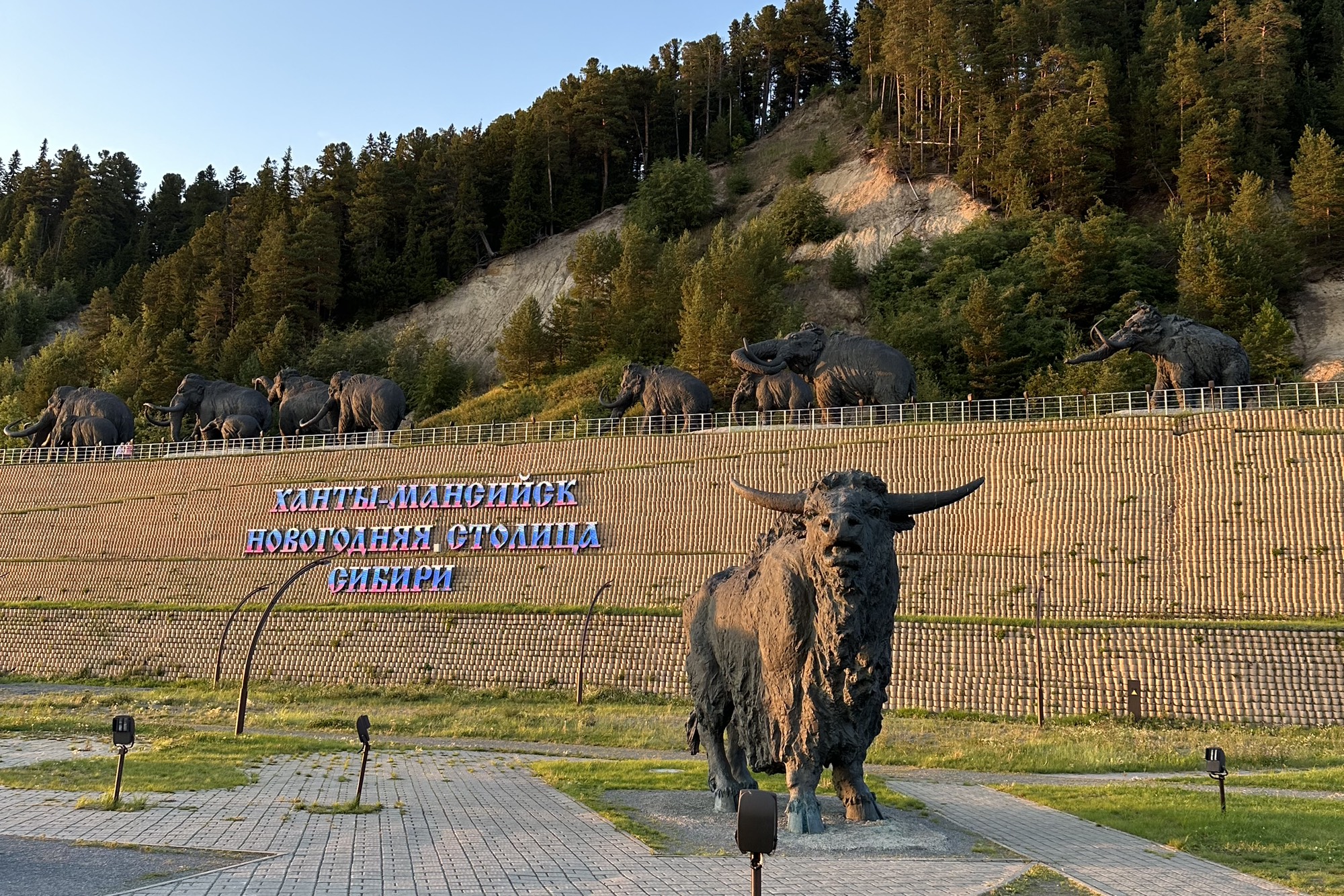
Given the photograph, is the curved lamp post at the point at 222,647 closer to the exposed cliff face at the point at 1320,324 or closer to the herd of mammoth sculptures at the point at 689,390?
the herd of mammoth sculptures at the point at 689,390

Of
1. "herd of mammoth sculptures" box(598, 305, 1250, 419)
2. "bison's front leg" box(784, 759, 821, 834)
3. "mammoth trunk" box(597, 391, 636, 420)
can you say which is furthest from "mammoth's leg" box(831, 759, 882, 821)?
"mammoth trunk" box(597, 391, 636, 420)

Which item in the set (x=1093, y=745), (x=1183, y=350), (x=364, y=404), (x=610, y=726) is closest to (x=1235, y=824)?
(x=1093, y=745)

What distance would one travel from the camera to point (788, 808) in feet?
35.8

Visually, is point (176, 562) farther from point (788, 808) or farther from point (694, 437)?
point (788, 808)

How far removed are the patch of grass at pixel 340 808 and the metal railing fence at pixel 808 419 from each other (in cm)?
2287

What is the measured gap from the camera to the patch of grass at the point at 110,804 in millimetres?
12508

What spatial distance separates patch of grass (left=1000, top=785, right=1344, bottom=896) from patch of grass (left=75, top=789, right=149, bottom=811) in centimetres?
1075

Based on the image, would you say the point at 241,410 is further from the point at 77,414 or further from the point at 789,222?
the point at 789,222

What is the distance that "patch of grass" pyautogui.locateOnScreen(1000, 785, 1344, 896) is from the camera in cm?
992

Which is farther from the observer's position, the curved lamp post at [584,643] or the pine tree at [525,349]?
the pine tree at [525,349]

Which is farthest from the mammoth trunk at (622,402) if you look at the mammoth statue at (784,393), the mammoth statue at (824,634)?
the mammoth statue at (824,634)

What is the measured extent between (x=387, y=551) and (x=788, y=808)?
26116 mm

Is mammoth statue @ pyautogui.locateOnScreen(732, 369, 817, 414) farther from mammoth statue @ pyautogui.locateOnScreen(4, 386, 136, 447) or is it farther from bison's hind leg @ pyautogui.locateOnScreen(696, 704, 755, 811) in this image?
mammoth statue @ pyautogui.locateOnScreen(4, 386, 136, 447)

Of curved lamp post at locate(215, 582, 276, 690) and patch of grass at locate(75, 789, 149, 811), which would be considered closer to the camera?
patch of grass at locate(75, 789, 149, 811)
